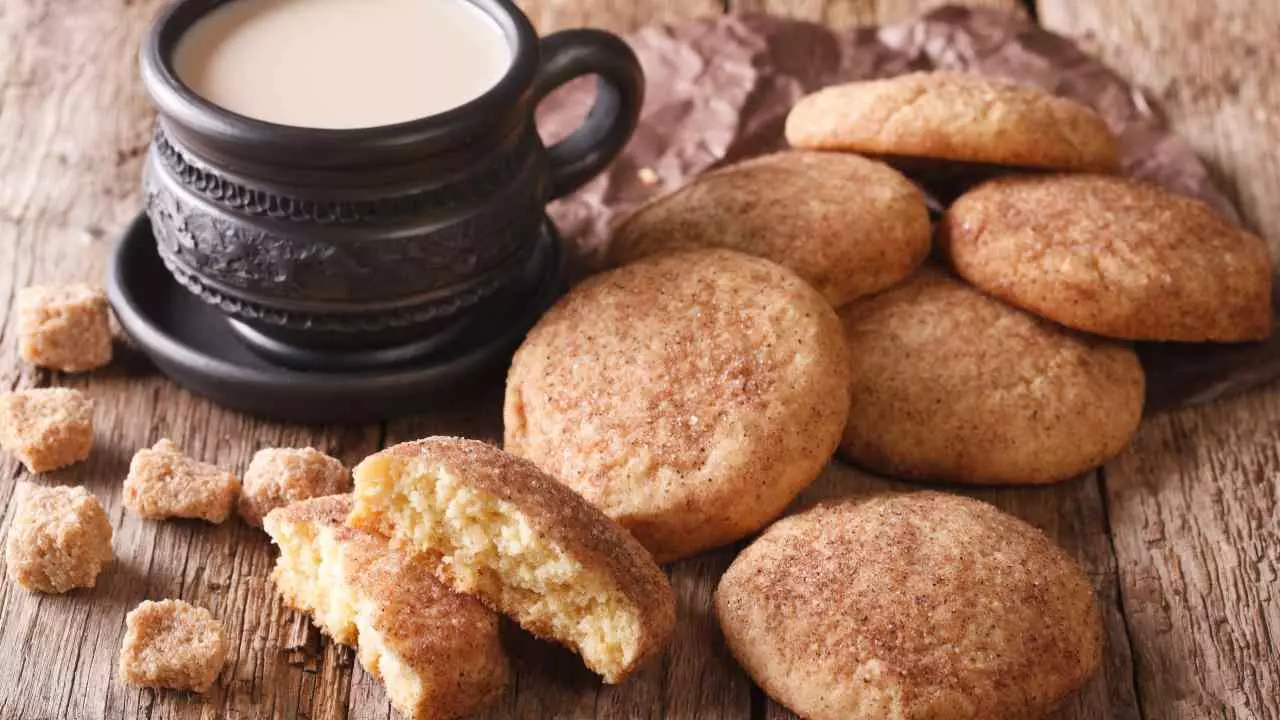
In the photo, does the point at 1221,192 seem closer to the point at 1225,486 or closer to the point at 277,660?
the point at 1225,486

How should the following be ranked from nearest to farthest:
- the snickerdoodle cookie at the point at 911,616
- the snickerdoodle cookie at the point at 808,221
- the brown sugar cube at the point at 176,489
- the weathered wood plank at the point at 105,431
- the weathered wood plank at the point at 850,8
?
the snickerdoodle cookie at the point at 911,616 → the weathered wood plank at the point at 105,431 → the brown sugar cube at the point at 176,489 → the snickerdoodle cookie at the point at 808,221 → the weathered wood plank at the point at 850,8

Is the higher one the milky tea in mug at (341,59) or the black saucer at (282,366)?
A: the milky tea in mug at (341,59)

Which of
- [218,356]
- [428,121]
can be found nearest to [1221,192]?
[428,121]

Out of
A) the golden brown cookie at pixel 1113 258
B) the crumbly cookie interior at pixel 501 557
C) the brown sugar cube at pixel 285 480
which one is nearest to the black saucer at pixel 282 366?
the brown sugar cube at pixel 285 480

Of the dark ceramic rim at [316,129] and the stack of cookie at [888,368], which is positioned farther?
the dark ceramic rim at [316,129]

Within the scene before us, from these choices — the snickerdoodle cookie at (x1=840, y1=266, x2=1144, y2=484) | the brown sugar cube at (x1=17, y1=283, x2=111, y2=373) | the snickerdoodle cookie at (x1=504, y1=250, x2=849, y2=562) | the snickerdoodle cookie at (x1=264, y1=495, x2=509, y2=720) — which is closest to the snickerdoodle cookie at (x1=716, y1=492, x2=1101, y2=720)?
the snickerdoodle cookie at (x1=504, y1=250, x2=849, y2=562)

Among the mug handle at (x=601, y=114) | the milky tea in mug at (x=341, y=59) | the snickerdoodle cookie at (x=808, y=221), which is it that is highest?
the milky tea in mug at (x=341, y=59)

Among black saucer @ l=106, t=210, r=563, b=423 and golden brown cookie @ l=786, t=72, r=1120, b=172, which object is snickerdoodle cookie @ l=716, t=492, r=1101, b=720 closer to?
black saucer @ l=106, t=210, r=563, b=423

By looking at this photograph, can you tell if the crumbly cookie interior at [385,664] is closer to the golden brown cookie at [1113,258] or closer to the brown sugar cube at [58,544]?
the brown sugar cube at [58,544]
